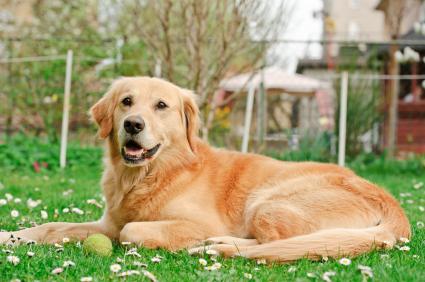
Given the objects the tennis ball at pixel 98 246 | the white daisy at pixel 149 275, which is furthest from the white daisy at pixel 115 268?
the tennis ball at pixel 98 246

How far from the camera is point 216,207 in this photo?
156 inches

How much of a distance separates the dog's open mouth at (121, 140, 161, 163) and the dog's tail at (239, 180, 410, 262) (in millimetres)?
962

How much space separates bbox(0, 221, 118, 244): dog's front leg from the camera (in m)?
3.75

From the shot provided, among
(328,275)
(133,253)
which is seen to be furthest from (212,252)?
(328,275)

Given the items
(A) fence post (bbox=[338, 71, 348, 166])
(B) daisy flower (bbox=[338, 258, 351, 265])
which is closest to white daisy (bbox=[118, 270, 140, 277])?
(B) daisy flower (bbox=[338, 258, 351, 265])

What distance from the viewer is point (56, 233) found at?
3861 millimetres

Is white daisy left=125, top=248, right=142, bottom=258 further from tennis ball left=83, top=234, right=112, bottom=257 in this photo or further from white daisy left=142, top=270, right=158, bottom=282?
Result: white daisy left=142, top=270, right=158, bottom=282

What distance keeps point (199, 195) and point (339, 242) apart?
1.09 meters

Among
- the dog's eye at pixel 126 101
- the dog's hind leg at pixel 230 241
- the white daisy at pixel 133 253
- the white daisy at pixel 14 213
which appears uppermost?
the dog's eye at pixel 126 101

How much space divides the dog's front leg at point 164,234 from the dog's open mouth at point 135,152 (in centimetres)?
43

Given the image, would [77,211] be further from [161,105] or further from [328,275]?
[328,275]

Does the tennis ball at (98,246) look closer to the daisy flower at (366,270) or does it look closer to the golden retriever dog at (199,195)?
the golden retriever dog at (199,195)

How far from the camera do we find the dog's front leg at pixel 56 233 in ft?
12.3

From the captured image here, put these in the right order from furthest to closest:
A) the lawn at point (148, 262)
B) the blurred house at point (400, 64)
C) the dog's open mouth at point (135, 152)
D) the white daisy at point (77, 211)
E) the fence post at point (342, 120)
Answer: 1. the blurred house at point (400, 64)
2. the fence post at point (342, 120)
3. the white daisy at point (77, 211)
4. the dog's open mouth at point (135, 152)
5. the lawn at point (148, 262)
